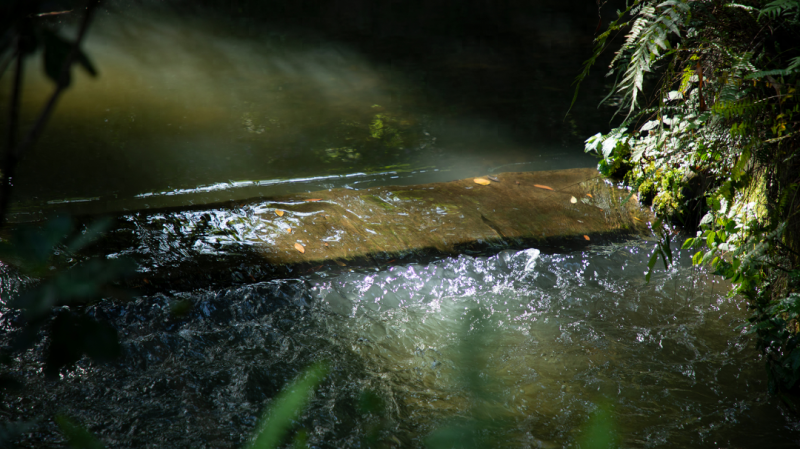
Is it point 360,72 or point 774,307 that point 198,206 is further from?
point 360,72

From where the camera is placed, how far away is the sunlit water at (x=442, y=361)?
2008 mm

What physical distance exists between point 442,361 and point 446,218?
125cm

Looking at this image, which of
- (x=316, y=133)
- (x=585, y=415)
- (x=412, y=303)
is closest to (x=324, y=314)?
(x=412, y=303)

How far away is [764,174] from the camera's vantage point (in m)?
2.19

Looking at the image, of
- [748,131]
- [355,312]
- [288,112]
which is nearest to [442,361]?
[355,312]

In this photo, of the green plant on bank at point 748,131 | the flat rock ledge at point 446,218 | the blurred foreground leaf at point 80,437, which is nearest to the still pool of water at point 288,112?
the flat rock ledge at point 446,218

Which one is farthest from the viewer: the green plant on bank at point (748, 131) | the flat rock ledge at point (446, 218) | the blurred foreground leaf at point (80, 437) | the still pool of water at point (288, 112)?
the still pool of water at point (288, 112)

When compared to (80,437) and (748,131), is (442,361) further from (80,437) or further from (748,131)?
(80,437)

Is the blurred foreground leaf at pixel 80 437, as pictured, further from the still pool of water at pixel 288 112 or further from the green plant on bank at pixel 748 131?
the still pool of water at pixel 288 112

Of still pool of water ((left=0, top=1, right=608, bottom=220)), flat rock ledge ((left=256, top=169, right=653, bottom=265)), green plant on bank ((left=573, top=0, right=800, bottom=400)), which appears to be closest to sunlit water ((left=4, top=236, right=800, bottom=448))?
flat rock ledge ((left=256, top=169, right=653, bottom=265))

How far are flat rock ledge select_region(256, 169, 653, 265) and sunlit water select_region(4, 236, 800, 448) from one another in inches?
6.9

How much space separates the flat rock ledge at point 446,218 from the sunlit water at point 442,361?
0.17 metres

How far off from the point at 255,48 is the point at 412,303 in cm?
624

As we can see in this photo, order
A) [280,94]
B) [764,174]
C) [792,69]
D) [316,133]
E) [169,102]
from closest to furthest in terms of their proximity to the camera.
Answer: [792,69] → [764,174] → [316,133] → [169,102] → [280,94]
